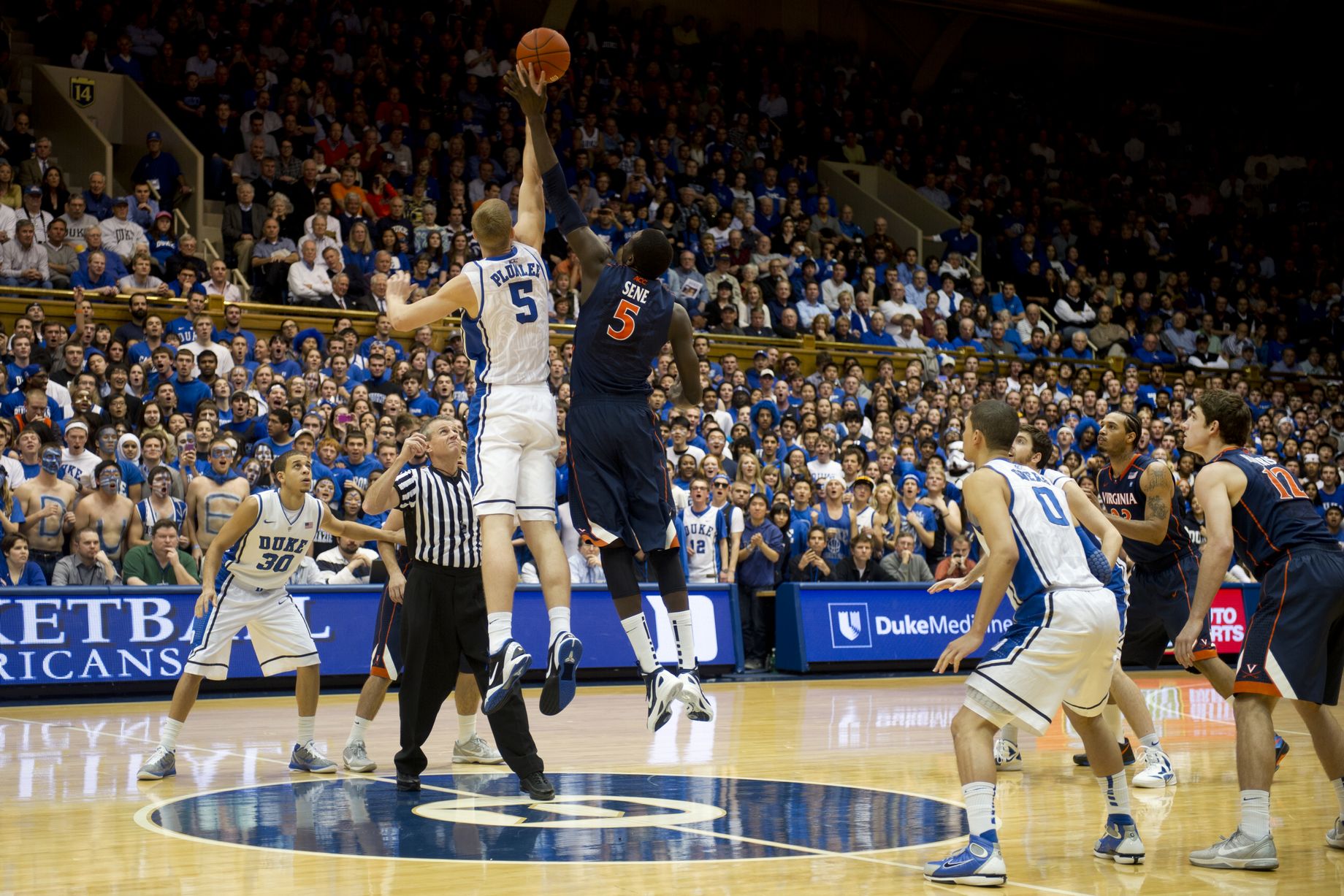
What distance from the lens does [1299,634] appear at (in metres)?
6.59

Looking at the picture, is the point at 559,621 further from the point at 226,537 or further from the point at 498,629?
the point at 226,537

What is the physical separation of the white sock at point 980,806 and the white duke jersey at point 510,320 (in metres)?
2.71

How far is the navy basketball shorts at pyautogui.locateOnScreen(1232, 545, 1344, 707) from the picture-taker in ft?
21.4

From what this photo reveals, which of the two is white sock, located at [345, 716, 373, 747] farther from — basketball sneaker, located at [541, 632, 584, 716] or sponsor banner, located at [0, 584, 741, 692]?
sponsor banner, located at [0, 584, 741, 692]

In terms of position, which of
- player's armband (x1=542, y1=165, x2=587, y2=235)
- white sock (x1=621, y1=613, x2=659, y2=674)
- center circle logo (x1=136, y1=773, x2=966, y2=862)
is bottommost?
center circle logo (x1=136, y1=773, x2=966, y2=862)

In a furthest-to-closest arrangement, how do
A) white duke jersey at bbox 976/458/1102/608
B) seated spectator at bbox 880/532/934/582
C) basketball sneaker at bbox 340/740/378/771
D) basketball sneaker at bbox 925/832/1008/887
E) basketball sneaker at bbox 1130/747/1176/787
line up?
seated spectator at bbox 880/532/934/582
basketball sneaker at bbox 340/740/378/771
basketball sneaker at bbox 1130/747/1176/787
white duke jersey at bbox 976/458/1102/608
basketball sneaker at bbox 925/832/1008/887

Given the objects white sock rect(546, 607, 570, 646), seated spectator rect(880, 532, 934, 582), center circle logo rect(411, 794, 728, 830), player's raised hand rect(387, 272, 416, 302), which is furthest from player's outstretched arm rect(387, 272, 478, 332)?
seated spectator rect(880, 532, 934, 582)

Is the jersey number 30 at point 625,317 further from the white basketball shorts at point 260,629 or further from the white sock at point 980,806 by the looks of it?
the white basketball shorts at point 260,629

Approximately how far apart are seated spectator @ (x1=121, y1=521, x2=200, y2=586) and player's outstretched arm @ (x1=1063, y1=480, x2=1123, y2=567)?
8517 millimetres

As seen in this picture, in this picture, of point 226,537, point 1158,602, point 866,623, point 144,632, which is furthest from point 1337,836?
point 144,632

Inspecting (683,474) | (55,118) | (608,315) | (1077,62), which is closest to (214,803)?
(608,315)

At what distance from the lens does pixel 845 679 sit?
1571 centimetres

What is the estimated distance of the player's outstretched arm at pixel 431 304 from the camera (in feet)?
22.1

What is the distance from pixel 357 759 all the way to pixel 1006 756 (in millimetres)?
3992
